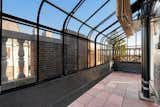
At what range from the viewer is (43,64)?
344 centimetres

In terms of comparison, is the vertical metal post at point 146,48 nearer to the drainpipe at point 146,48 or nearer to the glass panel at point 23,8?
the drainpipe at point 146,48

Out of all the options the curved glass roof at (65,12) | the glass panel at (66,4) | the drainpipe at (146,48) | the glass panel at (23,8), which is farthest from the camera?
the drainpipe at (146,48)

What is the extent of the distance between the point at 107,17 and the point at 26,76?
3.68 m

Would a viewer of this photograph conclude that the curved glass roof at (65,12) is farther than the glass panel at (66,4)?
No

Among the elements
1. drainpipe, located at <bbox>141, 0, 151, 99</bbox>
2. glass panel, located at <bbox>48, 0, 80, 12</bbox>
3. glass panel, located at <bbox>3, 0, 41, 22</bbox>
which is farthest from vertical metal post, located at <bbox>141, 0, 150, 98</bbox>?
glass panel, located at <bbox>3, 0, 41, 22</bbox>

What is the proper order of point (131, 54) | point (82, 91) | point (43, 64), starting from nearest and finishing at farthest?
point (43, 64), point (82, 91), point (131, 54)

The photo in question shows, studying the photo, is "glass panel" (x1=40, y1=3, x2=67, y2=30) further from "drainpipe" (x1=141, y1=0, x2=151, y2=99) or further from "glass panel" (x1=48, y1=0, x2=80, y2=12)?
"drainpipe" (x1=141, y1=0, x2=151, y2=99)

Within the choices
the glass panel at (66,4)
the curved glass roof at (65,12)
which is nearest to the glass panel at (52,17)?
the curved glass roof at (65,12)

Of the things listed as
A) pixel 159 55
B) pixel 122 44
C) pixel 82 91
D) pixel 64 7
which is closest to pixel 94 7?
pixel 64 7

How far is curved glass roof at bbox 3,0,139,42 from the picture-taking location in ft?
8.70

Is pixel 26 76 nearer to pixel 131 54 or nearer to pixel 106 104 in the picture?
pixel 106 104

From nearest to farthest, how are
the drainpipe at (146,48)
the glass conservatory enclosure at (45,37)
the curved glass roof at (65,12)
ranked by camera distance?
the glass conservatory enclosure at (45,37), the curved glass roof at (65,12), the drainpipe at (146,48)

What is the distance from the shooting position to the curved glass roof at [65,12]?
265 centimetres

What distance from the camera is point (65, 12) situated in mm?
3822
